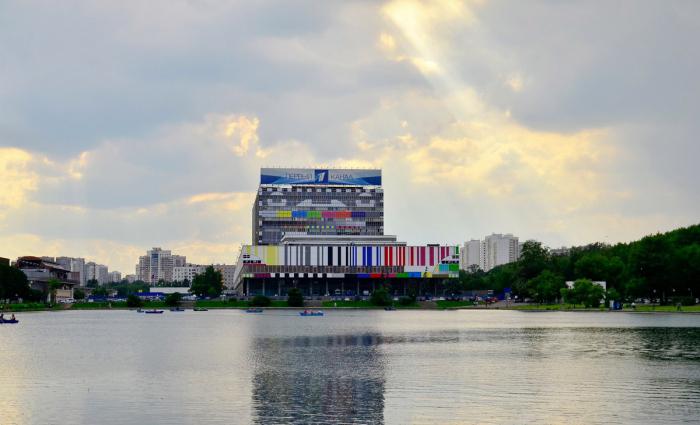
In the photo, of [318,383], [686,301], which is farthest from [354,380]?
[686,301]

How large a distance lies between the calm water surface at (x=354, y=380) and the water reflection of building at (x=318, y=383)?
0.12 metres

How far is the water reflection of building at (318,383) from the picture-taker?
4509 cm

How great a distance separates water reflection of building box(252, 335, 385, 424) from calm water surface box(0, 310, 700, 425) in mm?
122

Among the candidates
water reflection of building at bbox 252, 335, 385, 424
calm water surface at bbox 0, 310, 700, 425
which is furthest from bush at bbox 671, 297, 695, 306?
water reflection of building at bbox 252, 335, 385, 424

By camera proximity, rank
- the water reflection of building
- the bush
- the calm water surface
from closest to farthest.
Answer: the water reflection of building
the calm water surface
the bush

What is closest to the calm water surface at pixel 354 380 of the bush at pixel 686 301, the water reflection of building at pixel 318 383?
the water reflection of building at pixel 318 383

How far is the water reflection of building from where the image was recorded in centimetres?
4509

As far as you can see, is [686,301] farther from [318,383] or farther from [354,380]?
[318,383]

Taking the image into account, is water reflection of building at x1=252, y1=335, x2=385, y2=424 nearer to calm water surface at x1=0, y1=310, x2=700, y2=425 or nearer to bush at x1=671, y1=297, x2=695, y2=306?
calm water surface at x1=0, y1=310, x2=700, y2=425

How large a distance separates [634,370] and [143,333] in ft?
248

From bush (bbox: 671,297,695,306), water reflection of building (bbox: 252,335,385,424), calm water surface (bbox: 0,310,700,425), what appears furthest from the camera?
bush (bbox: 671,297,695,306)

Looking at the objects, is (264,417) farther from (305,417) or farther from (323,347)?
(323,347)

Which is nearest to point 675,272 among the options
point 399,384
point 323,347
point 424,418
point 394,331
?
point 394,331

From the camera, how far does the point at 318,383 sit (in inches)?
2271
